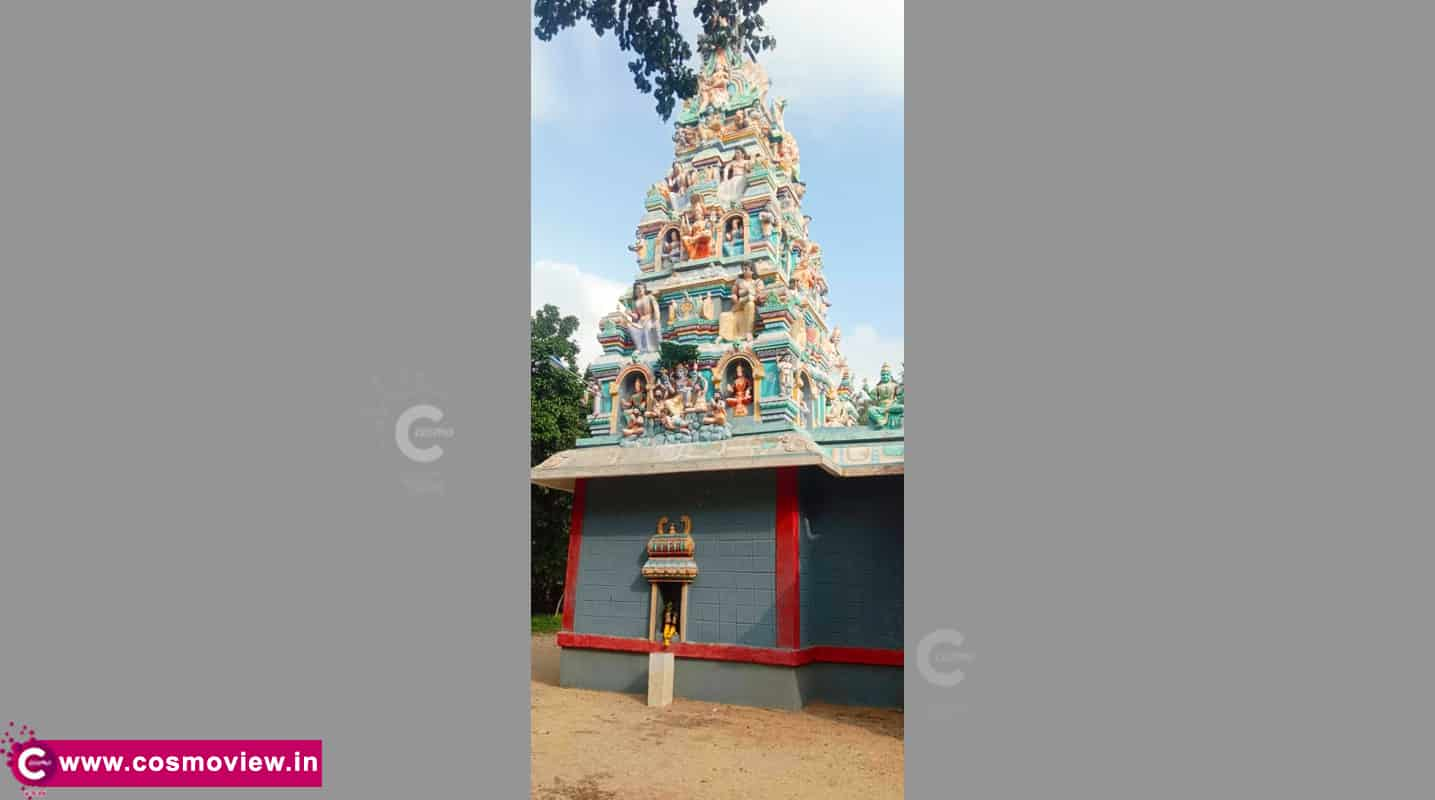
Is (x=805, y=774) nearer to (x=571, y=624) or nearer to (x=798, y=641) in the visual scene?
(x=798, y=641)

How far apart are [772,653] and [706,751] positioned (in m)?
2.28

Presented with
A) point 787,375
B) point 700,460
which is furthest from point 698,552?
point 787,375

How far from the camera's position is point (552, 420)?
19344 mm

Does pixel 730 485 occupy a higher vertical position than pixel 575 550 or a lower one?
higher

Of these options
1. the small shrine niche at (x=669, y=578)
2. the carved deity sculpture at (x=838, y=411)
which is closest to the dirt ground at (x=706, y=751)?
the small shrine niche at (x=669, y=578)

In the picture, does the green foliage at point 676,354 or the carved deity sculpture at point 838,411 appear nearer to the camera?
the green foliage at point 676,354

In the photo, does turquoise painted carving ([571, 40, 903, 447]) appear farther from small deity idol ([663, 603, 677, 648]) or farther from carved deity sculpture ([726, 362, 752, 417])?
small deity idol ([663, 603, 677, 648])

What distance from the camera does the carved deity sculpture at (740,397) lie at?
1088 cm

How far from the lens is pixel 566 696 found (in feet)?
32.3
